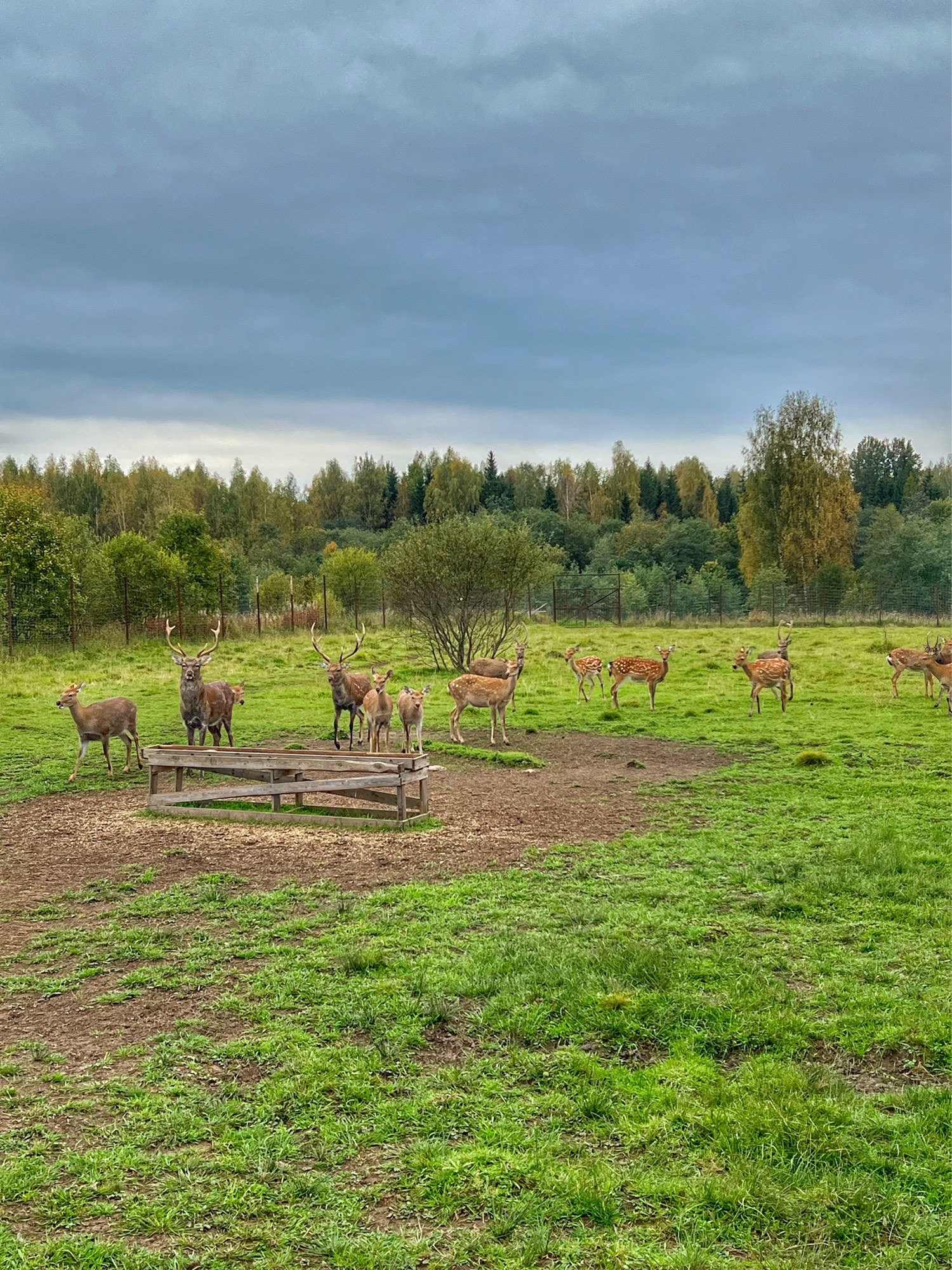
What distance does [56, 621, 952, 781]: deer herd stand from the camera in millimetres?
12180

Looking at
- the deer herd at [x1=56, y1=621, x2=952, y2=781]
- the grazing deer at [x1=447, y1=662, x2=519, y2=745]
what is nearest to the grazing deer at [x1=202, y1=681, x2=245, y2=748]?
the deer herd at [x1=56, y1=621, x2=952, y2=781]

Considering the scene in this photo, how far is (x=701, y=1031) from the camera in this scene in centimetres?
479

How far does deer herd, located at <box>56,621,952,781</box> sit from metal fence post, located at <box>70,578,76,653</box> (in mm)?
12251

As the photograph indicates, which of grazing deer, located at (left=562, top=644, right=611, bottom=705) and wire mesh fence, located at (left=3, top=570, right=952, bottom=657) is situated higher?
wire mesh fence, located at (left=3, top=570, right=952, bottom=657)

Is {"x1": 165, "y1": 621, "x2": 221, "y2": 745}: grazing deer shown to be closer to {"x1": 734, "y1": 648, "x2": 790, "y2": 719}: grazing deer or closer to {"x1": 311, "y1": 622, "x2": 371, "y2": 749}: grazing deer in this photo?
{"x1": 311, "y1": 622, "x2": 371, "y2": 749}: grazing deer

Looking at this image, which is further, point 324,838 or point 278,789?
point 278,789

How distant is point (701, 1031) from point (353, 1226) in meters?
2.08

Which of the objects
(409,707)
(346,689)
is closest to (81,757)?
(346,689)

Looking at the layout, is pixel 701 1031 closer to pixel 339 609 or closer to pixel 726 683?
pixel 726 683

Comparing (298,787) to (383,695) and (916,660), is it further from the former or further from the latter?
(916,660)

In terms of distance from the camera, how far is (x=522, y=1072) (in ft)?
14.8

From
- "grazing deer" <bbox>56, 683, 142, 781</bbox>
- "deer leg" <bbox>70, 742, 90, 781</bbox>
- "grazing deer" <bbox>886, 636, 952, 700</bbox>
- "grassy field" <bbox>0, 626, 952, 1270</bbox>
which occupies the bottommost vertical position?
"grassy field" <bbox>0, 626, 952, 1270</bbox>

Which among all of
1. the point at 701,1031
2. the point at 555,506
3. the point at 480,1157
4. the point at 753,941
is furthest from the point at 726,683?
the point at 555,506

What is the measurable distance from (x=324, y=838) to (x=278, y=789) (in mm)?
832
